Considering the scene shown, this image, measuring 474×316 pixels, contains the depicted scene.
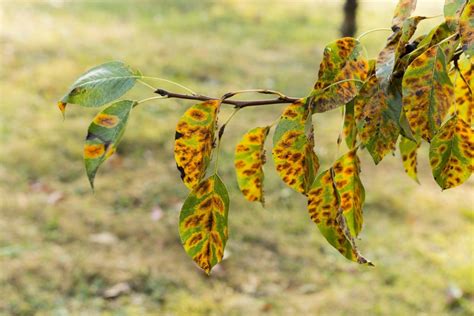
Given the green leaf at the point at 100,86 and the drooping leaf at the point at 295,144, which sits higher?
the green leaf at the point at 100,86

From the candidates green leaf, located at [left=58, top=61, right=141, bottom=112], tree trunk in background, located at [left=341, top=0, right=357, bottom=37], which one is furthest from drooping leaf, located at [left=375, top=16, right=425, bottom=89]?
tree trunk in background, located at [left=341, top=0, right=357, bottom=37]

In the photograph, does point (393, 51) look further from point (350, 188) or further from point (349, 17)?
point (349, 17)

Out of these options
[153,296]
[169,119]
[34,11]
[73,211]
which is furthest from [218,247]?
[34,11]

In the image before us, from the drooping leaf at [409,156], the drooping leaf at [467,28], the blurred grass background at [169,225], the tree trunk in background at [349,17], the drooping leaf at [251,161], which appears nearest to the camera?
the drooping leaf at [467,28]

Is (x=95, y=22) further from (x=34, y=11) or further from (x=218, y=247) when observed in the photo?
(x=218, y=247)

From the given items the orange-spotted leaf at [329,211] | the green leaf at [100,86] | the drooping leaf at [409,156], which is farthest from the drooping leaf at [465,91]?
the green leaf at [100,86]

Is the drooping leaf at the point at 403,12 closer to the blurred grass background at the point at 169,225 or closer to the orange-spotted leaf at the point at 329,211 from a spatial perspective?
the orange-spotted leaf at the point at 329,211

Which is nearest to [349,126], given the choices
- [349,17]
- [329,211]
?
[329,211]
